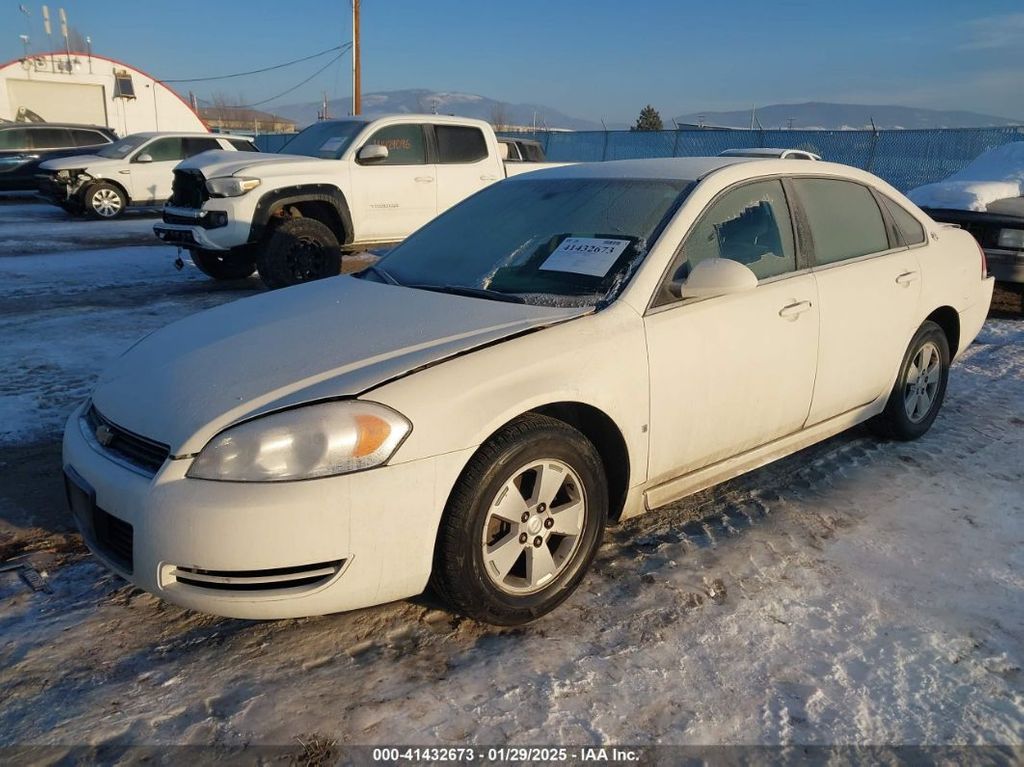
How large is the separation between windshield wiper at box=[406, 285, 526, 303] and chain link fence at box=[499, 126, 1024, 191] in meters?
16.4

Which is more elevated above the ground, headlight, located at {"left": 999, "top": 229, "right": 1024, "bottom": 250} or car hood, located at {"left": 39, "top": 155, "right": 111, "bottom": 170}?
car hood, located at {"left": 39, "top": 155, "right": 111, "bottom": 170}

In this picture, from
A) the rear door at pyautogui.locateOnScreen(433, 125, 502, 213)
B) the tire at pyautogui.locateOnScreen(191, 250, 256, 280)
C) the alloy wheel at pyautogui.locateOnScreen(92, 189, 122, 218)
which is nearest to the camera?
the tire at pyautogui.locateOnScreen(191, 250, 256, 280)

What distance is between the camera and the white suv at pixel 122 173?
15773 mm

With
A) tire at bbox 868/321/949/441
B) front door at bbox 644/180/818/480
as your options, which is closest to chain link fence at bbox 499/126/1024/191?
tire at bbox 868/321/949/441

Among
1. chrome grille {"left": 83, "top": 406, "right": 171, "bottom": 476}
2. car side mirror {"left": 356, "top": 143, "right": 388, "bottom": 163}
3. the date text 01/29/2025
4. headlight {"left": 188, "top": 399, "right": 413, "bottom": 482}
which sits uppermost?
car side mirror {"left": 356, "top": 143, "right": 388, "bottom": 163}

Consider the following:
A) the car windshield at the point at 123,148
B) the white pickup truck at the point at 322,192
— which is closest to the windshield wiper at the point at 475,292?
the white pickup truck at the point at 322,192

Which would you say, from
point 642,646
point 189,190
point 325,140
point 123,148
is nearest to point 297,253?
point 189,190

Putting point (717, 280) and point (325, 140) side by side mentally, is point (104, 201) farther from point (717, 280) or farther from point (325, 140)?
point (717, 280)

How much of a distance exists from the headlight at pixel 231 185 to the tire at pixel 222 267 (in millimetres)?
1025

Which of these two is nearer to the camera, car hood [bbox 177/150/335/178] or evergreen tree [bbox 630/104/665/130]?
car hood [bbox 177/150/335/178]

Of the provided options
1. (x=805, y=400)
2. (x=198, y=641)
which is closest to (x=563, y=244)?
(x=805, y=400)

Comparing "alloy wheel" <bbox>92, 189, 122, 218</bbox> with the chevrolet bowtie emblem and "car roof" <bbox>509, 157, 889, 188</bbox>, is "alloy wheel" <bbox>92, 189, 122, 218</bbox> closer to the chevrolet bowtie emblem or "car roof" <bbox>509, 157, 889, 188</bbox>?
"car roof" <bbox>509, 157, 889, 188</bbox>

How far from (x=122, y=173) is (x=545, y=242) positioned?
1553 cm

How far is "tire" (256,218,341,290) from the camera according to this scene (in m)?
8.09
